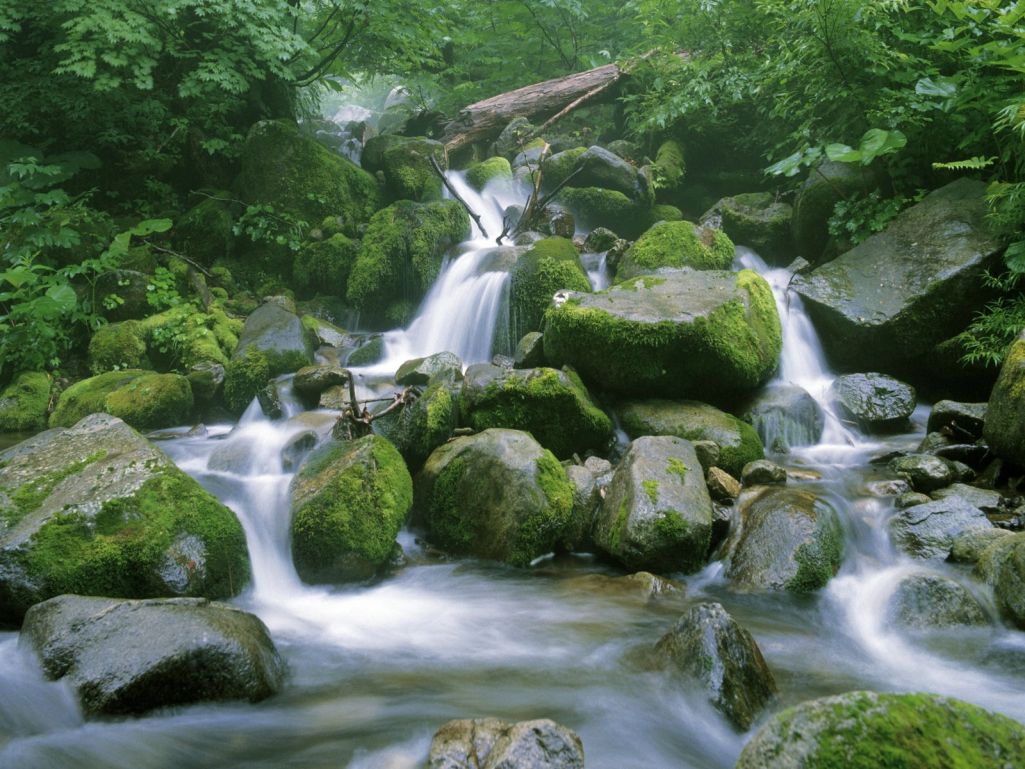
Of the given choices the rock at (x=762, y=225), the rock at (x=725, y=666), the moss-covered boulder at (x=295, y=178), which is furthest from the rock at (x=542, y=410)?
the moss-covered boulder at (x=295, y=178)

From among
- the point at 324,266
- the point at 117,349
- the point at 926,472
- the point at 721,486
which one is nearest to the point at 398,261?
the point at 324,266

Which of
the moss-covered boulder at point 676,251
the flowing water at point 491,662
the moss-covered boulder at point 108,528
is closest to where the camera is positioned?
the flowing water at point 491,662

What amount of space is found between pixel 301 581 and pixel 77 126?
8.43m

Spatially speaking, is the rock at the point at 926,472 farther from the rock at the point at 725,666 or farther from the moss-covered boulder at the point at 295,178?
the moss-covered boulder at the point at 295,178

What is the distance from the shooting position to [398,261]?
9516 millimetres

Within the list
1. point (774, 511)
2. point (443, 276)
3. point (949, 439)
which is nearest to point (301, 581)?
point (774, 511)

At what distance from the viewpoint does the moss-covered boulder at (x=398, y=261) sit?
9500 millimetres

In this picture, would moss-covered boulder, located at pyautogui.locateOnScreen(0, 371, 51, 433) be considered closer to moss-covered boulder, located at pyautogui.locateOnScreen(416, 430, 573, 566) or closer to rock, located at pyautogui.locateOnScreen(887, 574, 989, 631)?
moss-covered boulder, located at pyautogui.locateOnScreen(416, 430, 573, 566)

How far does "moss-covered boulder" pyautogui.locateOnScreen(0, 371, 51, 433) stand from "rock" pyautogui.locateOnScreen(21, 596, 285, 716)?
5280 millimetres

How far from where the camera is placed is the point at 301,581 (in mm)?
4457

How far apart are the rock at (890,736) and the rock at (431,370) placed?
16.0 feet

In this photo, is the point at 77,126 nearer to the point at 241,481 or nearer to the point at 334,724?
the point at 241,481

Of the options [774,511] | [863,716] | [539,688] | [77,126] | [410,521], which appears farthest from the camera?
[77,126]

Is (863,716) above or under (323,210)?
under
